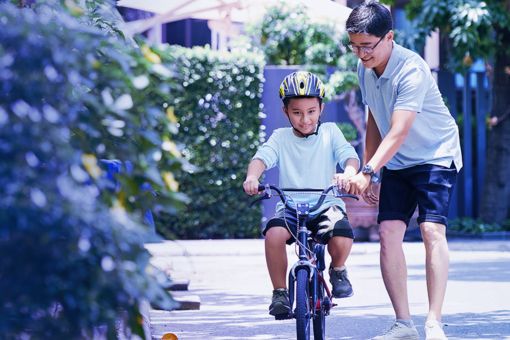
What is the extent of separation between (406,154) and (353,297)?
396 cm

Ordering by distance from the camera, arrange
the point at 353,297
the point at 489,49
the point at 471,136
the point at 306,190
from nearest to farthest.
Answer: the point at 306,190 < the point at 353,297 < the point at 489,49 < the point at 471,136

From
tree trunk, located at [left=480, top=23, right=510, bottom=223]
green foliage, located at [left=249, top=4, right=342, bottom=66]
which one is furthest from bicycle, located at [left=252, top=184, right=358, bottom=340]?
tree trunk, located at [left=480, top=23, right=510, bottom=223]

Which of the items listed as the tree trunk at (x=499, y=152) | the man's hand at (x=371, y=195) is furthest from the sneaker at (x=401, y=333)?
the tree trunk at (x=499, y=152)

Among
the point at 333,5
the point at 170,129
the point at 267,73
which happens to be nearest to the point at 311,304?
the point at 170,129

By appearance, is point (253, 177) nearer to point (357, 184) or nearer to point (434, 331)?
point (357, 184)

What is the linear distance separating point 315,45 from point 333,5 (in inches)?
89.6

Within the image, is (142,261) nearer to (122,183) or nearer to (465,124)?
(122,183)

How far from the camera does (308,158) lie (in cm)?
688

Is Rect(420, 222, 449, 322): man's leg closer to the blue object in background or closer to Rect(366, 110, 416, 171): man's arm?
Rect(366, 110, 416, 171): man's arm

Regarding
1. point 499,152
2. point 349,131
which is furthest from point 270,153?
point 499,152

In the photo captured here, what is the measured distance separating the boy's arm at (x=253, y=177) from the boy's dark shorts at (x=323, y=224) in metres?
0.24

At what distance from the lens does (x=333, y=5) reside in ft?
57.0

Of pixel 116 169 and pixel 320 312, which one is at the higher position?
pixel 116 169

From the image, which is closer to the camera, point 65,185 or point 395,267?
point 65,185
